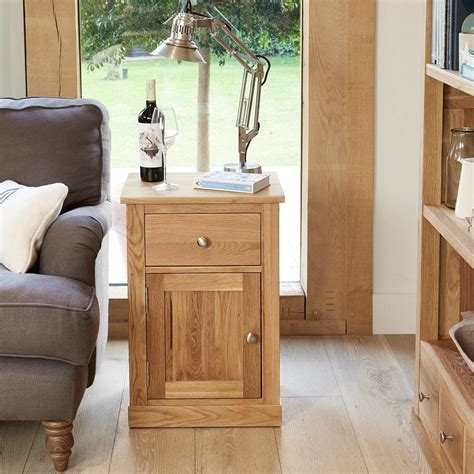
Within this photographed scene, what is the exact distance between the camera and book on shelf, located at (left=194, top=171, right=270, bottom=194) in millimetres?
2938

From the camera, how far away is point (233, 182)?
9.68 ft

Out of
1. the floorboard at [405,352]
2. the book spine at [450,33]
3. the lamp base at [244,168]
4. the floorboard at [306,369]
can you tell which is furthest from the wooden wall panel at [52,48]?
the book spine at [450,33]

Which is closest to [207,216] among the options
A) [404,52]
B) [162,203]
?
[162,203]

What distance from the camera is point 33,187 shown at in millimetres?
3092

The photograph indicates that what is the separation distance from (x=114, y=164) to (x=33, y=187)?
2.75ft

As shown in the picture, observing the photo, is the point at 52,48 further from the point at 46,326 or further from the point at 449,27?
the point at 449,27

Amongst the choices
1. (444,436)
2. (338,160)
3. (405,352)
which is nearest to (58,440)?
(444,436)

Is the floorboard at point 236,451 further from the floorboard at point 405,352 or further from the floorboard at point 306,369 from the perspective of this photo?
the floorboard at point 405,352

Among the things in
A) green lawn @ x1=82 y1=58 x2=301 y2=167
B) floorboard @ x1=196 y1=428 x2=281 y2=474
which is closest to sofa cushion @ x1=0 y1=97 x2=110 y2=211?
green lawn @ x1=82 y1=58 x2=301 y2=167

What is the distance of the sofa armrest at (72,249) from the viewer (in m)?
2.82

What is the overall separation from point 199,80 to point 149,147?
31.6 inches

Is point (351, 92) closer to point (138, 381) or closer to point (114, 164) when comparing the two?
point (114, 164)

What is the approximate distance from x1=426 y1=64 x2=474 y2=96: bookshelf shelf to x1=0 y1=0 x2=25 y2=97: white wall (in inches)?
63.8

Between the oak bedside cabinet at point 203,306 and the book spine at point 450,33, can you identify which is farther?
the oak bedside cabinet at point 203,306
